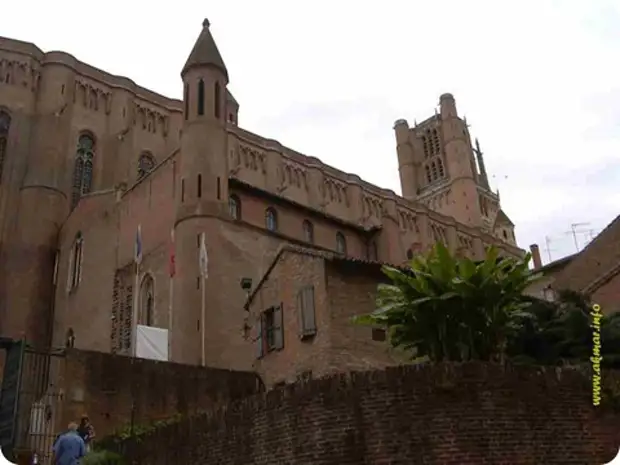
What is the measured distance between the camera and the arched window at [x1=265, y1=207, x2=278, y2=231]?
1277 inches

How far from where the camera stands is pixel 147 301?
102 feet

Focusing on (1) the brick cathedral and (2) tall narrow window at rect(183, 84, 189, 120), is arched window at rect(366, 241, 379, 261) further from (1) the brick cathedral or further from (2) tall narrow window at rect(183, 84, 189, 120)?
(2) tall narrow window at rect(183, 84, 189, 120)

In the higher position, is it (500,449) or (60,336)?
(60,336)

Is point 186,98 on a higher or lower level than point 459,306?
higher

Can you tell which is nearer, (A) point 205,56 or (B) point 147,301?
(B) point 147,301

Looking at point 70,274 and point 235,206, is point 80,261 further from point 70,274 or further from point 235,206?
point 235,206

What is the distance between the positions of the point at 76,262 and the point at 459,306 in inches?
1046

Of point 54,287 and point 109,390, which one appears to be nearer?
point 109,390

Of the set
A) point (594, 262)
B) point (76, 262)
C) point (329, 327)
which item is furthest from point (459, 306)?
point (76, 262)

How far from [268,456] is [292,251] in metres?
9.72

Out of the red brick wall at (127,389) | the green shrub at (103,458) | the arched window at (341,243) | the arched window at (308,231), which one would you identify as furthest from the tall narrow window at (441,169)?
the green shrub at (103,458)

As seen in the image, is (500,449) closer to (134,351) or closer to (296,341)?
(296,341)

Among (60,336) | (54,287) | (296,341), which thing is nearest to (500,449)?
(296,341)

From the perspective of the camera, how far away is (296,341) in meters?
21.4
